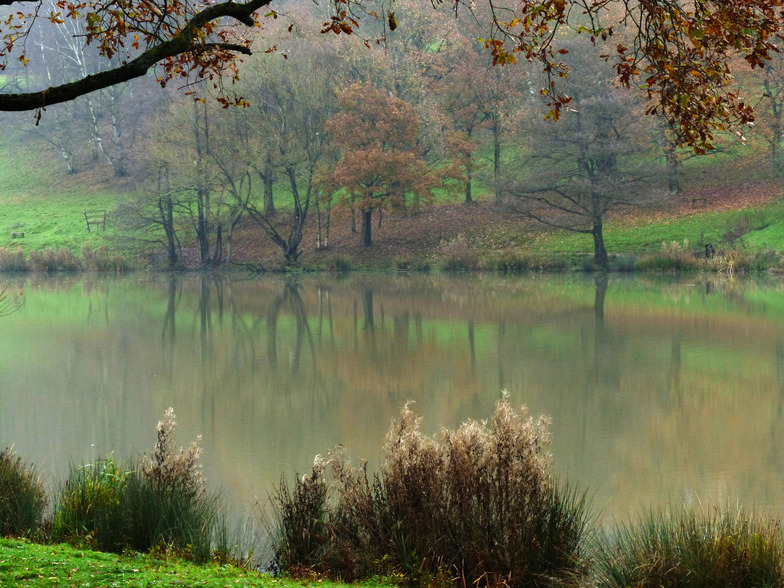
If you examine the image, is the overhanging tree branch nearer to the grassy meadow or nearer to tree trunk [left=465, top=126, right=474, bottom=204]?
the grassy meadow

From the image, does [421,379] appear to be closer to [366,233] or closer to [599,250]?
[599,250]

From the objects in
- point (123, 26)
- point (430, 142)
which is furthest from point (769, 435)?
point (430, 142)

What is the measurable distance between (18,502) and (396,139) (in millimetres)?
34245

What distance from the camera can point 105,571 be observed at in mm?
4941

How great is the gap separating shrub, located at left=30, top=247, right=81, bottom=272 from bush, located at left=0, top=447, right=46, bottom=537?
129 ft

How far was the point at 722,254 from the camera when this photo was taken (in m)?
33.8

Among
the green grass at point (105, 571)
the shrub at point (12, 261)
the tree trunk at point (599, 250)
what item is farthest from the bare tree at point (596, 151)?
the green grass at point (105, 571)

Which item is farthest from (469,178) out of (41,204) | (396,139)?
(41,204)

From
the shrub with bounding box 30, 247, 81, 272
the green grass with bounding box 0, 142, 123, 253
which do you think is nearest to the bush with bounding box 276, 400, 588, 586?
the shrub with bounding box 30, 247, 81, 272

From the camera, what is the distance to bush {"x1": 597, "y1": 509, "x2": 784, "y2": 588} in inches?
203

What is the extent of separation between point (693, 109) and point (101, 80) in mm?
3919

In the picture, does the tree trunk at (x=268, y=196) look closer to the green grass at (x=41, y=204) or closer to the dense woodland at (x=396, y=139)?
the dense woodland at (x=396, y=139)

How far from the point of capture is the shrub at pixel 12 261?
43688 mm

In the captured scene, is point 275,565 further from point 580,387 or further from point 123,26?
point 580,387
